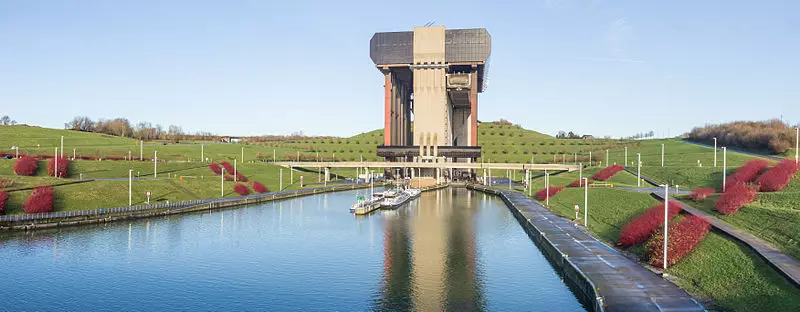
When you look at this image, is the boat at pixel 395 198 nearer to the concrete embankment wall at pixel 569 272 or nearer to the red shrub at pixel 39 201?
the concrete embankment wall at pixel 569 272

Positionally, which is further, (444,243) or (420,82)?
(420,82)

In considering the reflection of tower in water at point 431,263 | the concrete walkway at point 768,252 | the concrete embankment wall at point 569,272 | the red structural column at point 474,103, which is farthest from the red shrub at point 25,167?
the red structural column at point 474,103

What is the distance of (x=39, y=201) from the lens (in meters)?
74.1

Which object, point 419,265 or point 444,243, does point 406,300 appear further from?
point 444,243

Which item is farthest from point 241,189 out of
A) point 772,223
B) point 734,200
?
point 772,223

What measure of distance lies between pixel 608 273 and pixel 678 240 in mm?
7995

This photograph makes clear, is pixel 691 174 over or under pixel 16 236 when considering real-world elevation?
over

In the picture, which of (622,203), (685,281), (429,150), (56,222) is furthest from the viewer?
(429,150)

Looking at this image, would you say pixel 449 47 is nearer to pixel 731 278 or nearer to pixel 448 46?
pixel 448 46

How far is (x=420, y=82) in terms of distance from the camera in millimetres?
191250

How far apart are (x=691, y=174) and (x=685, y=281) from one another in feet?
215

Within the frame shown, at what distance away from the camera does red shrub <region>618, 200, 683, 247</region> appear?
49781 mm

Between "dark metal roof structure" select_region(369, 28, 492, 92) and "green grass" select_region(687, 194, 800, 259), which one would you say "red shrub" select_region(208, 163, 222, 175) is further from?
"green grass" select_region(687, 194, 800, 259)

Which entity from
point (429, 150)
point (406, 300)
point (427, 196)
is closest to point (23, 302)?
point (406, 300)
